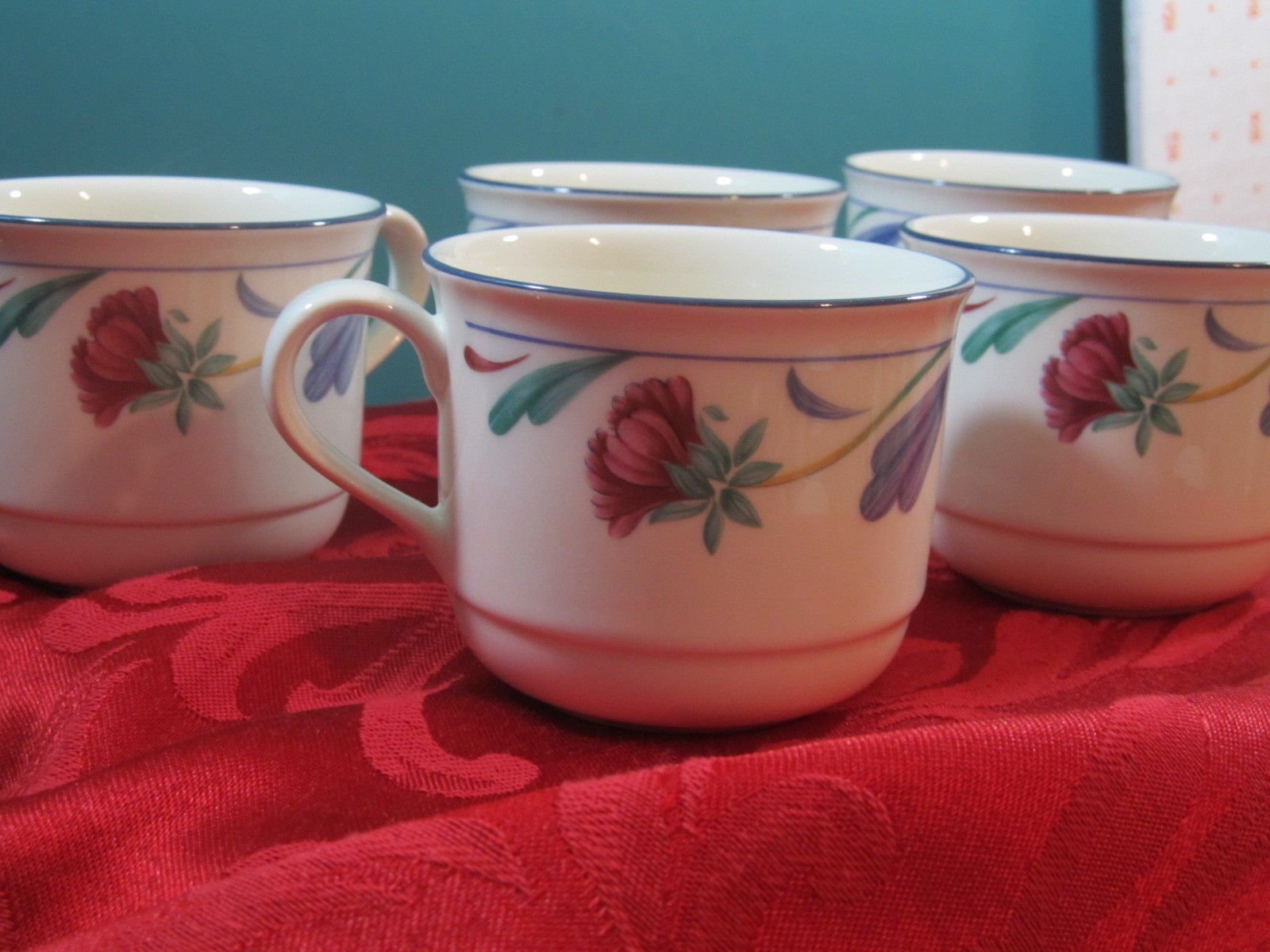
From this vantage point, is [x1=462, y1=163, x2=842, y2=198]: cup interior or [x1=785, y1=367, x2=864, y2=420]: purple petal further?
[x1=462, y1=163, x2=842, y2=198]: cup interior

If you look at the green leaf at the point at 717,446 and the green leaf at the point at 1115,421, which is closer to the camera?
the green leaf at the point at 717,446

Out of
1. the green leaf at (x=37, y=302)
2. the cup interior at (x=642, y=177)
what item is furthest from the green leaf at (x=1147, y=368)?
the green leaf at (x=37, y=302)

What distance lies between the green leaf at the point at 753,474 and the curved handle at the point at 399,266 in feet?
0.76

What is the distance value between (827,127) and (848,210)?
0.87ft

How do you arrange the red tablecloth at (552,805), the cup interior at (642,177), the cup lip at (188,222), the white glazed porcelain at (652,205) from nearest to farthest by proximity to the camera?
the red tablecloth at (552,805) → the cup lip at (188,222) → the white glazed porcelain at (652,205) → the cup interior at (642,177)

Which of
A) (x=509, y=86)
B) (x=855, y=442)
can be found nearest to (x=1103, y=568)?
(x=855, y=442)

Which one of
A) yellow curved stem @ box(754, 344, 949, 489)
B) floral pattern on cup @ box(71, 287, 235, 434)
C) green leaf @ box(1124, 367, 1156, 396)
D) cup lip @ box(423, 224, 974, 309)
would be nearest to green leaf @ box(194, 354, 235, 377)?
floral pattern on cup @ box(71, 287, 235, 434)

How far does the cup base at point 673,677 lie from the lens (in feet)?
1.21

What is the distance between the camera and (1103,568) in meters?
0.47

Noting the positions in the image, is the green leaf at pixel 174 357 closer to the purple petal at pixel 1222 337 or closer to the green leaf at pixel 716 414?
the green leaf at pixel 716 414

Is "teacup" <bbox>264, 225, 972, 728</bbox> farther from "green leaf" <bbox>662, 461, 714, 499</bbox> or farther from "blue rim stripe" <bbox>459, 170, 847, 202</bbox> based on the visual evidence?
"blue rim stripe" <bbox>459, 170, 847, 202</bbox>

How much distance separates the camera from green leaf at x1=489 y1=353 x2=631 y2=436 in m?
0.35

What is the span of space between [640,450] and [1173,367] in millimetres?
207

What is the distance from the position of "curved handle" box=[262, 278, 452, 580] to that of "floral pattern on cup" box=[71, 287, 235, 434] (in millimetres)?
71
